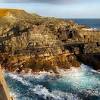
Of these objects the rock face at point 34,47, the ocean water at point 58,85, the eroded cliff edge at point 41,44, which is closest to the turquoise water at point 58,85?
the ocean water at point 58,85

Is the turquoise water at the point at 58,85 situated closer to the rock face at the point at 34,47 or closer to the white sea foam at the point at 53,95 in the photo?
the white sea foam at the point at 53,95

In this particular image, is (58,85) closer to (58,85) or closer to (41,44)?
(58,85)

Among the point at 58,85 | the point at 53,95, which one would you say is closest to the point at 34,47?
the point at 58,85

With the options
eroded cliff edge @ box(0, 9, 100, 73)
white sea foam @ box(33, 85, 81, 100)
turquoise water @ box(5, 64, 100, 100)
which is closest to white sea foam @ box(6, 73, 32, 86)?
turquoise water @ box(5, 64, 100, 100)

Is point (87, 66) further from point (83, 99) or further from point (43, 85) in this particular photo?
point (83, 99)

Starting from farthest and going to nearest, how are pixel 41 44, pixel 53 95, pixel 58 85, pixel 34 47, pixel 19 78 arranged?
pixel 41 44, pixel 34 47, pixel 19 78, pixel 58 85, pixel 53 95

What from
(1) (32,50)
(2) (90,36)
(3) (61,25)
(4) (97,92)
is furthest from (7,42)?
(4) (97,92)
